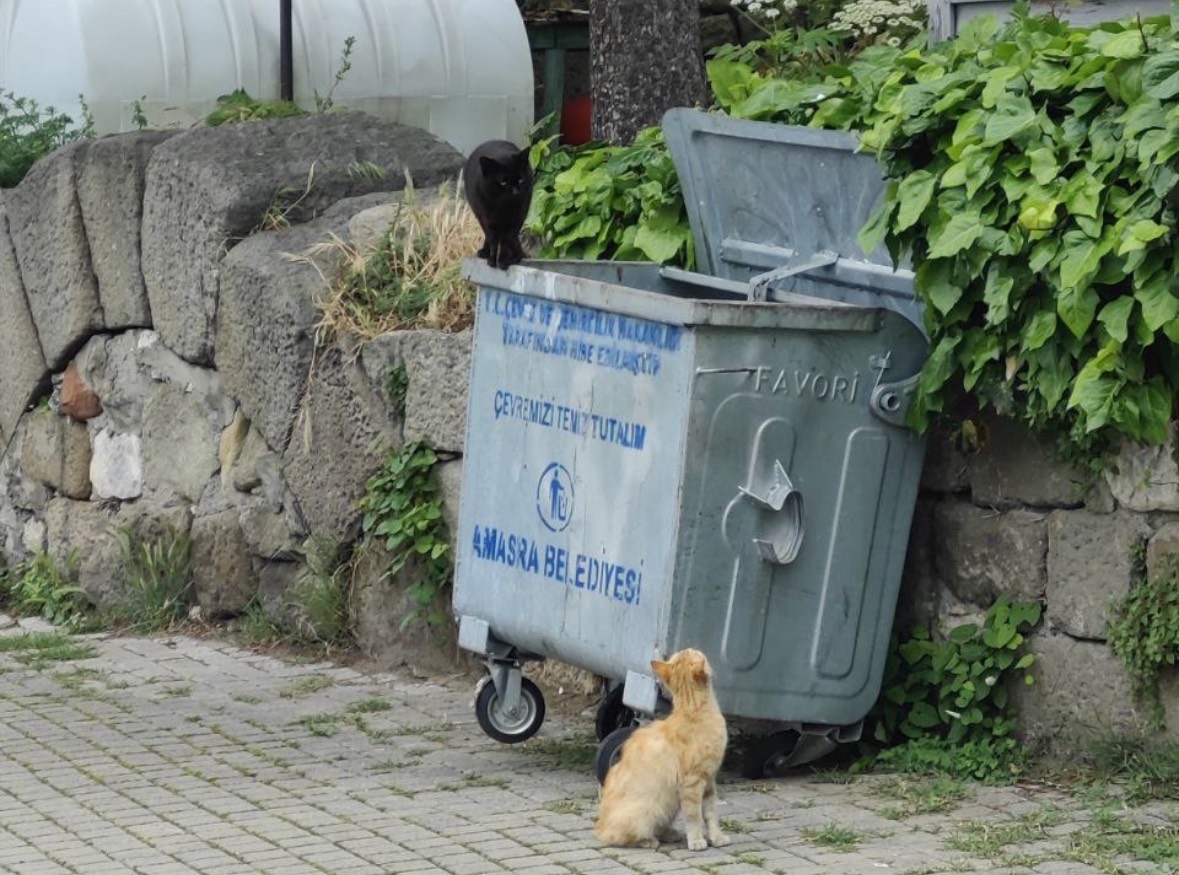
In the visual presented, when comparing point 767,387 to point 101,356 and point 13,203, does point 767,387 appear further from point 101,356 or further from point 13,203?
point 13,203

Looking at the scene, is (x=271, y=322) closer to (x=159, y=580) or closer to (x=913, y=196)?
(x=159, y=580)

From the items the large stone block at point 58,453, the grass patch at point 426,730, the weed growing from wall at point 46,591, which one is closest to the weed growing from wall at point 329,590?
the grass patch at point 426,730

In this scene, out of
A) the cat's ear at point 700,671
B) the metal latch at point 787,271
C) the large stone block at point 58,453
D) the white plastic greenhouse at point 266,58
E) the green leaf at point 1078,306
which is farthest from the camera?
the white plastic greenhouse at point 266,58

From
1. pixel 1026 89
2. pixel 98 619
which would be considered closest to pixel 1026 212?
pixel 1026 89

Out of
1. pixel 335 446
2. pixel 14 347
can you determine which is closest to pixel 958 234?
pixel 335 446

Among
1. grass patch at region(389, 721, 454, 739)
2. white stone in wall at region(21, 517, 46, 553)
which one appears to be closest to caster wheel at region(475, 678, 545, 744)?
grass patch at region(389, 721, 454, 739)

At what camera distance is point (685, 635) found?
5.29 m

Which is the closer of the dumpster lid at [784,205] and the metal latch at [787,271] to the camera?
the metal latch at [787,271]

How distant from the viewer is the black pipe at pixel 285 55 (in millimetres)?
9945

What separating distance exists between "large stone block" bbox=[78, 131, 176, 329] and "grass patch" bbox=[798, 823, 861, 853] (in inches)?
173

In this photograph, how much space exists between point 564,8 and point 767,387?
26.1 ft

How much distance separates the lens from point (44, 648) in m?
7.87

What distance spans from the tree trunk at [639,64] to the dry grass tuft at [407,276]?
1123 millimetres

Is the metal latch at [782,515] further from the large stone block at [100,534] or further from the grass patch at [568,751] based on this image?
the large stone block at [100,534]
